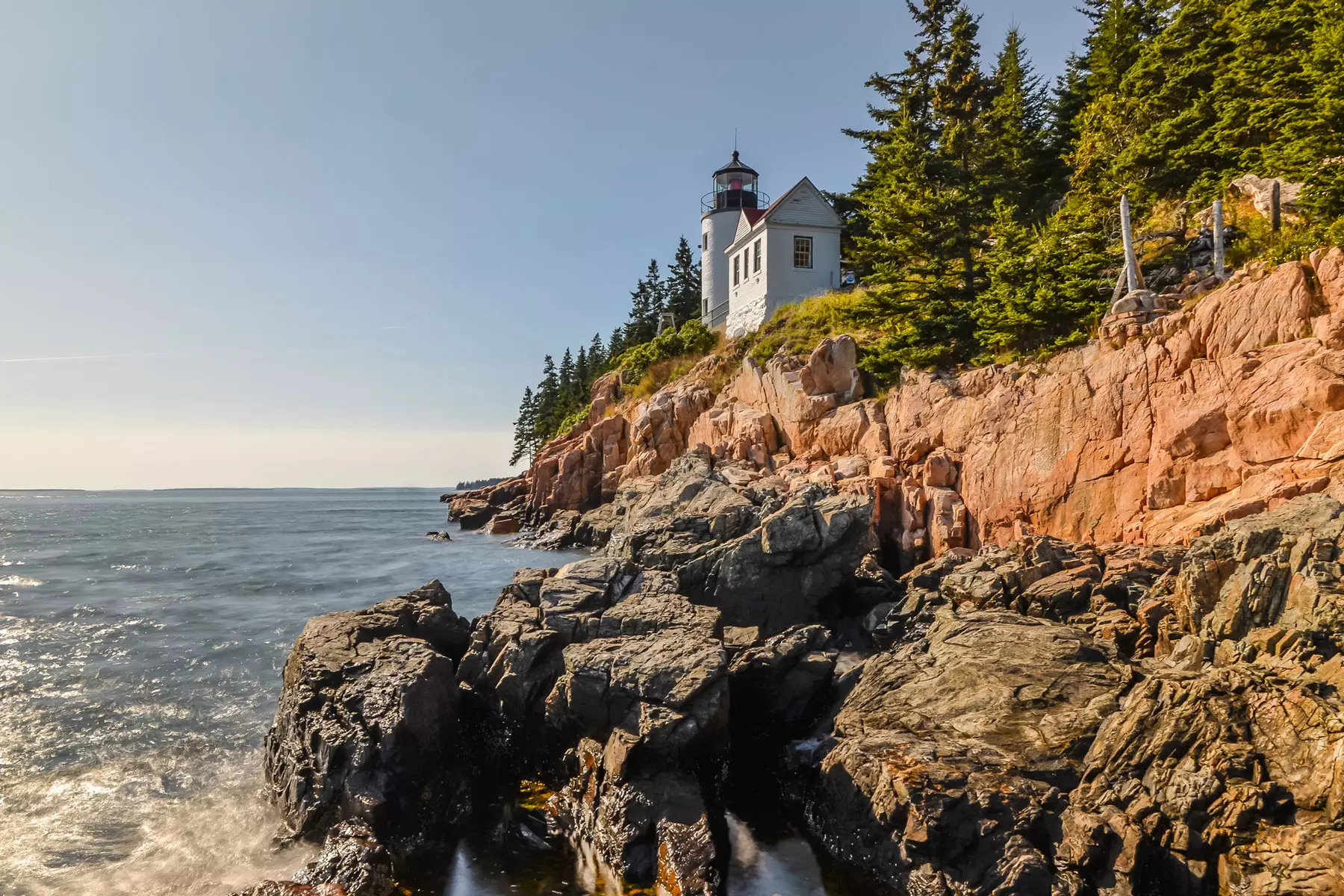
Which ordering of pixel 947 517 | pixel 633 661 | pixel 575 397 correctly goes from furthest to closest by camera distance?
pixel 575 397
pixel 947 517
pixel 633 661

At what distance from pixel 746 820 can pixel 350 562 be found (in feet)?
112

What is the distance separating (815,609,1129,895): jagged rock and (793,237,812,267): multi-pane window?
30087mm

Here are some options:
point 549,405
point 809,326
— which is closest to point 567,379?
point 549,405

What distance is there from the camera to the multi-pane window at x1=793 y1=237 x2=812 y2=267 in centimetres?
3919

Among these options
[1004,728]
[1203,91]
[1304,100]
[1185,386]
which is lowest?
[1004,728]

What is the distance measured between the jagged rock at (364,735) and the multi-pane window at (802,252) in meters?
32.4

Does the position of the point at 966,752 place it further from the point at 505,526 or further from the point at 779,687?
the point at 505,526

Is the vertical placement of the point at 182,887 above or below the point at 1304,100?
below

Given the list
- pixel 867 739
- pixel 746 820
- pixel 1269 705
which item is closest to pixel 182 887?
pixel 746 820

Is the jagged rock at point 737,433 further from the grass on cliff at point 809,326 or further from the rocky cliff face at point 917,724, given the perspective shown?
the rocky cliff face at point 917,724

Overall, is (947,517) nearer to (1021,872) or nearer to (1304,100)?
(1021,872)

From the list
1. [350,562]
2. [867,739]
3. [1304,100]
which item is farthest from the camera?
[350,562]

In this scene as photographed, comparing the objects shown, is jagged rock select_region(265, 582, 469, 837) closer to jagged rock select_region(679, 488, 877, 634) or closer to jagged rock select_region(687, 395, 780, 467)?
jagged rock select_region(679, 488, 877, 634)

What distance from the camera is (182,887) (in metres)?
9.10
